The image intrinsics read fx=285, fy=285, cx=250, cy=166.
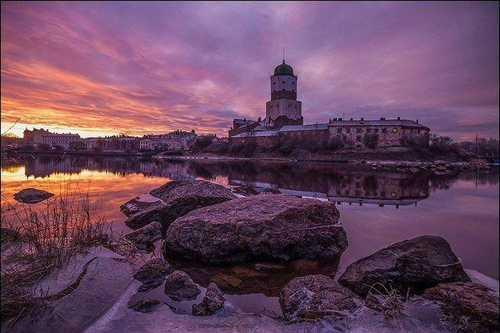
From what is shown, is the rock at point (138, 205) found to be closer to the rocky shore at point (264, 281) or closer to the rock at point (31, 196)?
the rocky shore at point (264, 281)

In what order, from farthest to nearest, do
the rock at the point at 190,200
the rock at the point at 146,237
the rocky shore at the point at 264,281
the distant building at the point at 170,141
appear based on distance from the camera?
the distant building at the point at 170,141, the rock at the point at 190,200, the rock at the point at 146,237, the rocky shore at the point at 264,281

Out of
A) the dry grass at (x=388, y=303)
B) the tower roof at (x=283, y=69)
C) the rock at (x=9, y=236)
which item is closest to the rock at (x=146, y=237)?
the rock at (x=9, y=236)

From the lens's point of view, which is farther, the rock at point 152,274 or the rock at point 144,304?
the rock at point 152,274

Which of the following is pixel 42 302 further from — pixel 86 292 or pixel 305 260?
pixel 305 260

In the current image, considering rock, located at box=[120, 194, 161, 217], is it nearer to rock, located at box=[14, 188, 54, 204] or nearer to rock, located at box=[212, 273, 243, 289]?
rock, located at box=[14, 188, 54, 204]

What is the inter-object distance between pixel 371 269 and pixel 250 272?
98.9 inches

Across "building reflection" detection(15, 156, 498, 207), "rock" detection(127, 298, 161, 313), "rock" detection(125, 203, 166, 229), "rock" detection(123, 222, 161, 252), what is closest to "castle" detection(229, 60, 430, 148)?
"building reflection" detection(15, 156, 498, 207)

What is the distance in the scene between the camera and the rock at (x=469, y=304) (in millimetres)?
4086

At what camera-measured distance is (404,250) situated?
5898mm

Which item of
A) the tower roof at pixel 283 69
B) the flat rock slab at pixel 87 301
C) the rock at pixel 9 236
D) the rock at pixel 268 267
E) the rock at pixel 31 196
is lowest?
the rock at pixel 268 267

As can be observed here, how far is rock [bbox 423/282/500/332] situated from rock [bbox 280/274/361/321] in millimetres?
1345

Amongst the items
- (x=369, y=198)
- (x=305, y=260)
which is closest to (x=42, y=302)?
(x=305, y=260)

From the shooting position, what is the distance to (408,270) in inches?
220

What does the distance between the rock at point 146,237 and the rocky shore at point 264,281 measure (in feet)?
0.11
